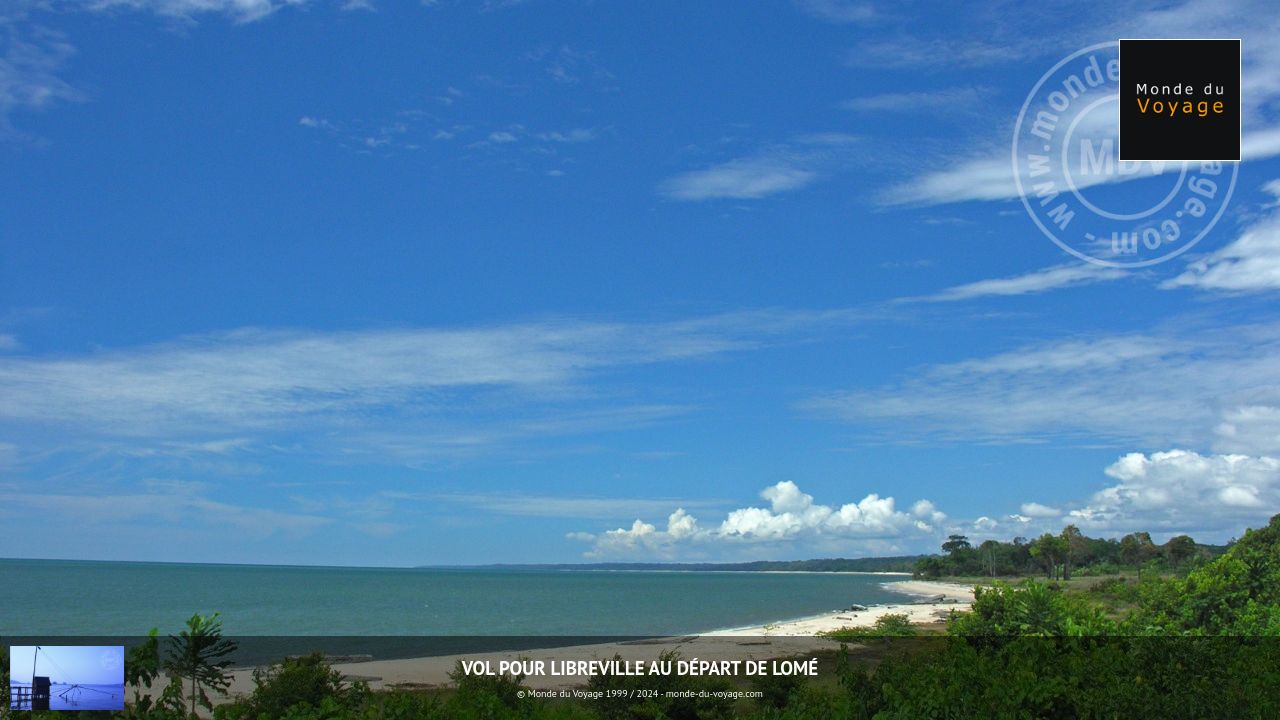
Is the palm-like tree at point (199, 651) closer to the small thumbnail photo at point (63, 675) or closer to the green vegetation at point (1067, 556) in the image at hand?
the small thumbnail photo at point (63, 675)

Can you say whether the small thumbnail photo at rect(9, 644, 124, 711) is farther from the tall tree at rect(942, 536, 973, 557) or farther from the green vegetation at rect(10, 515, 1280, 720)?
the tall tree at rect(942, 536, 973, 557)

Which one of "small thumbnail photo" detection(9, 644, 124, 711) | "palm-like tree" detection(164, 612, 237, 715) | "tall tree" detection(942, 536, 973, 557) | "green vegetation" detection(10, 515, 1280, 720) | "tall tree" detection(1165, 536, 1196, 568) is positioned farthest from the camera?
"tall tree" detection(942, 536, 973, 557)

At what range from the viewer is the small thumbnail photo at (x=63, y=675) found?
5.55 metres

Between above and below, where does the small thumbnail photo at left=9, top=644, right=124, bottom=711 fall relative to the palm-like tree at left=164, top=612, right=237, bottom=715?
above

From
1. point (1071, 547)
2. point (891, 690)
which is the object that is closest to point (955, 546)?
point (1071, 547)

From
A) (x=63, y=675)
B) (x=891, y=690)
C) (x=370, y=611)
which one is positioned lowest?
(x=370, y=611)

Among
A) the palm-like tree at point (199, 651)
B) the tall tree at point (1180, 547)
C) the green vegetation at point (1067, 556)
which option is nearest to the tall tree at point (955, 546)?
the green vegetation at point (1067, 556)

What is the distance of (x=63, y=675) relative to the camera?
5.57 metres

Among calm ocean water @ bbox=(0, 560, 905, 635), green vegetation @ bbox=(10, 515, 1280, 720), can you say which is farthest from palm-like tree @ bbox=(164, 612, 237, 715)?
calm ocean water @ bbox=(0, 560, 905, 635)

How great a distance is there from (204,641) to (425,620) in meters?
81.1

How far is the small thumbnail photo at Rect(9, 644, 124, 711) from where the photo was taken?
555cm

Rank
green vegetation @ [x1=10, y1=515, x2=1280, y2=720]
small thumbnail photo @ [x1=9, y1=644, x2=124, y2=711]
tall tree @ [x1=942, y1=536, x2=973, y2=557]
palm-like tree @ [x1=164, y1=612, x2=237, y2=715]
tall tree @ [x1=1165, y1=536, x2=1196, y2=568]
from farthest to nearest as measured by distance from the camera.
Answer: tall tree @ [x1=942, y1=536, x2=973, y2=557] < tall tree @ [x1=1165, y1=536, x2=1196, y2=568] < palm-like tree @ [x1=164, y1=612, x2=237, y2=715] < green vegetation @ [x1=10, y1=515, x2=1280, y2=720] < small thumbnail photo @ [x1=9, y1=644, x2=124, y2=711]

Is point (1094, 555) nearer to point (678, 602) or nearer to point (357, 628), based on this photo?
point (678, 602)

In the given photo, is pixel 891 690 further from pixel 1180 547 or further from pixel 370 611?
pixel 370 611
